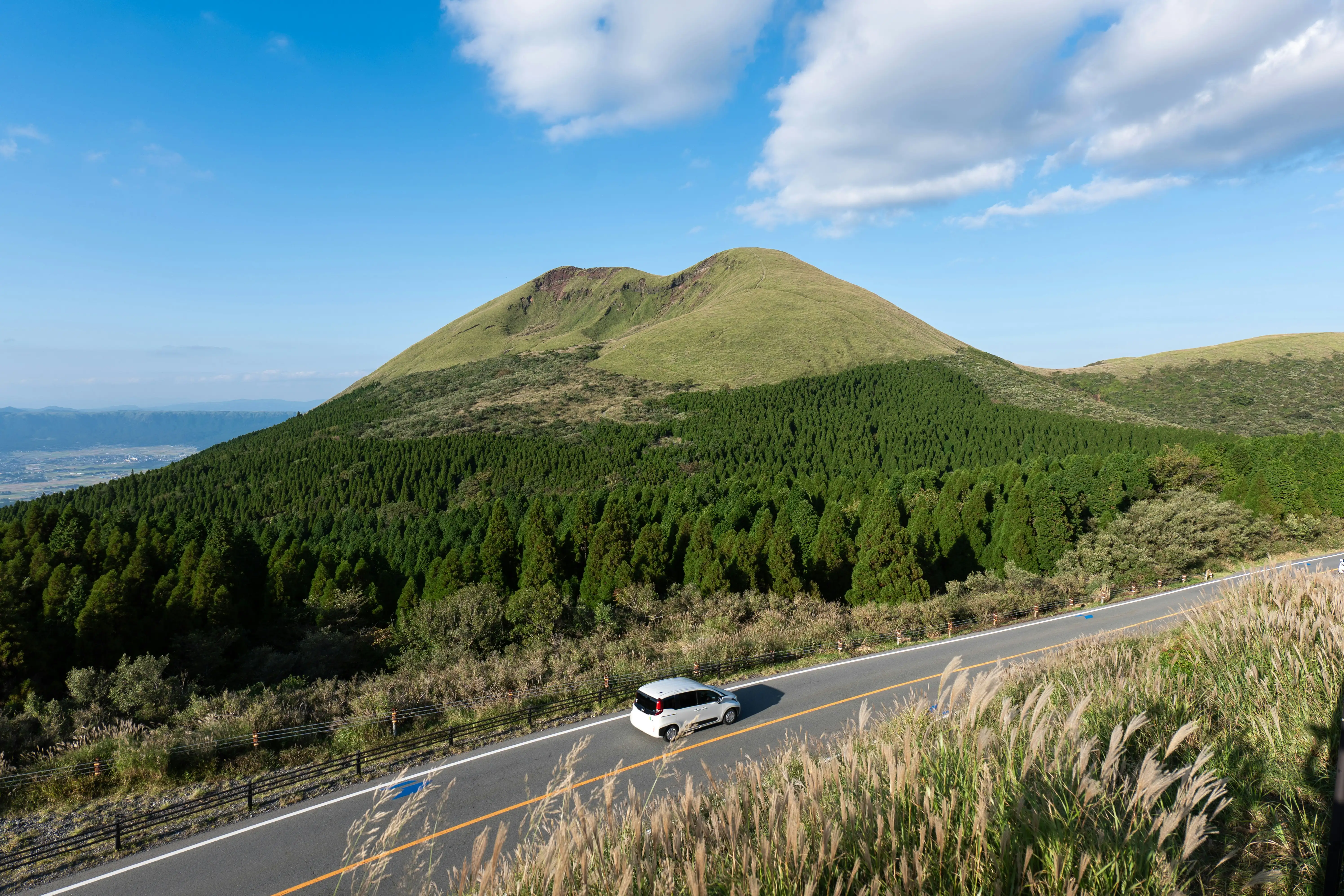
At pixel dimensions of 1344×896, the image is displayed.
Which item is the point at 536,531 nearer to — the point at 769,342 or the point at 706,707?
the point at 706,707

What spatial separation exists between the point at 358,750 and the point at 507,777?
412 cm

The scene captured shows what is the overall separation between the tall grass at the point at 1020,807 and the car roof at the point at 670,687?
9.14 meters

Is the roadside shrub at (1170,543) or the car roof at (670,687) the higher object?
the car roof at (670,687)

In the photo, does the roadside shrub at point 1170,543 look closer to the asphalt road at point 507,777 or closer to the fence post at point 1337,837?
the asphalt road at point 507,777

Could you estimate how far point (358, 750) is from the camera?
13.8m

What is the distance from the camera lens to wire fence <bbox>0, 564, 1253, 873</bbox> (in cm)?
1023

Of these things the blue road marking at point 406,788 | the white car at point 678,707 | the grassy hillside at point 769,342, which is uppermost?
the grassy hillside at point 769,342

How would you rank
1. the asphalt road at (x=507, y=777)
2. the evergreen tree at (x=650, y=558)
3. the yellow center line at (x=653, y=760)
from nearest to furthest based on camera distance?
the yellow center line at (x=653, y=760) < the asphalt road at (x=507, y=777) < the evergreen tree at (x=650, y=558)

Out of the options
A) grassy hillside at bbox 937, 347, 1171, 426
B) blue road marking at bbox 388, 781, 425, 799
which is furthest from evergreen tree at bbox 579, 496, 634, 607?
grassy hillside at bbox 937, 347, 1171, 426

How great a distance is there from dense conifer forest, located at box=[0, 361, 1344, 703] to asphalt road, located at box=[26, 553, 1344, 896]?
45.8ft

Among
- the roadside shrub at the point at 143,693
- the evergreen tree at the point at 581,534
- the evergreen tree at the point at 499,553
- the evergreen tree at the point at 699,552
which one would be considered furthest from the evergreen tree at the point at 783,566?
the roadside shrub at the point at 143,693

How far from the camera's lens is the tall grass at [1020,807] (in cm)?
307

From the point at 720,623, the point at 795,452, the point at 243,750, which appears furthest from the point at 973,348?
the point at 243,750

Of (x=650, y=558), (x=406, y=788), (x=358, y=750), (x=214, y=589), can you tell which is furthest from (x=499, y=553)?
(x=406, y=788)
